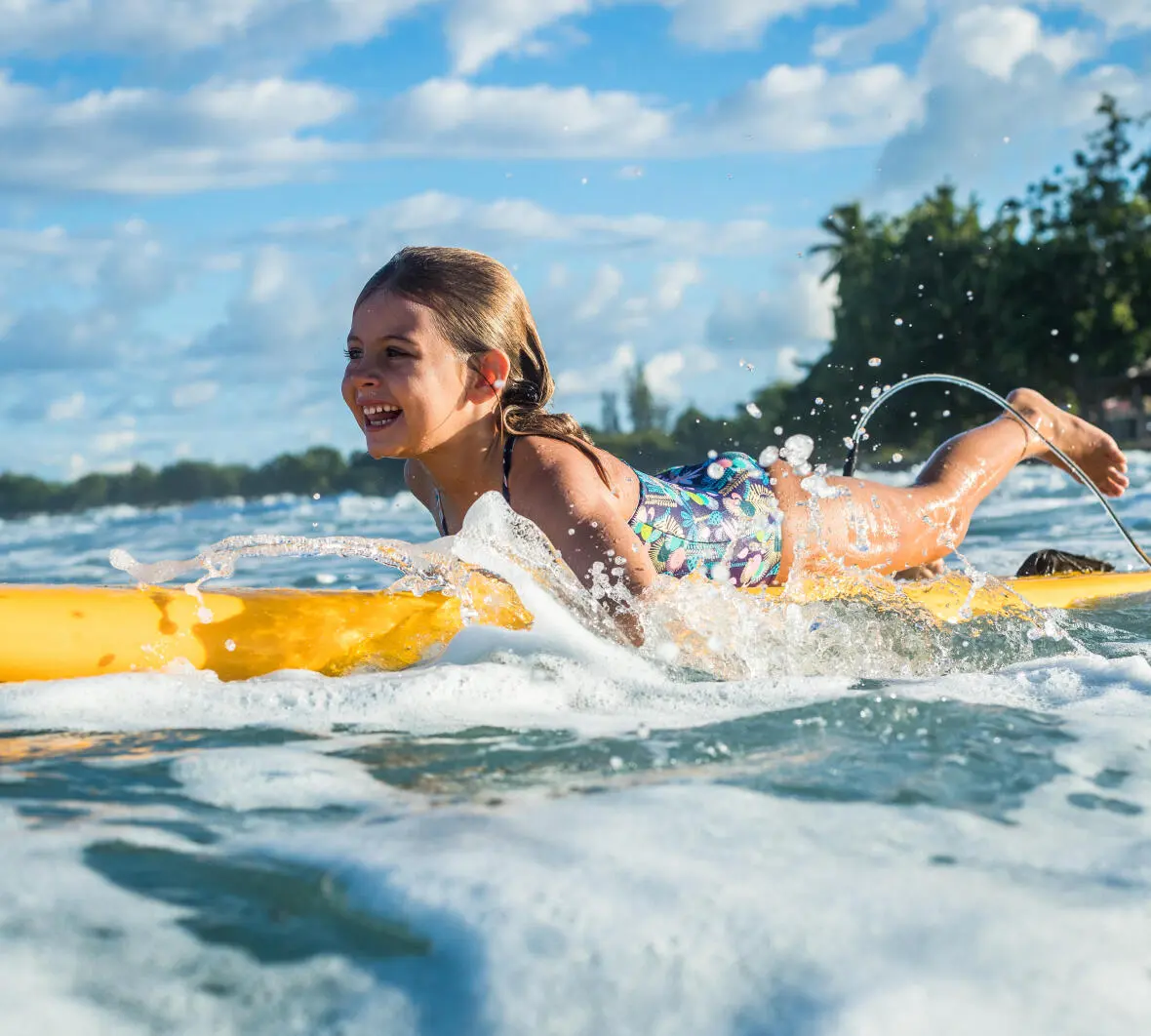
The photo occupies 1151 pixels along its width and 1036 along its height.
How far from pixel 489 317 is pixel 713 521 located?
2.86 ft

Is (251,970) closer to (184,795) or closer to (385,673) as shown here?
(184,795)

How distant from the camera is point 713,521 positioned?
11.4ft

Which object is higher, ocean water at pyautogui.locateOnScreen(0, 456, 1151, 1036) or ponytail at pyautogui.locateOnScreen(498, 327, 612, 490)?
ponytail at pyautogui.locateOnScreen(498, 327, 612, 490)

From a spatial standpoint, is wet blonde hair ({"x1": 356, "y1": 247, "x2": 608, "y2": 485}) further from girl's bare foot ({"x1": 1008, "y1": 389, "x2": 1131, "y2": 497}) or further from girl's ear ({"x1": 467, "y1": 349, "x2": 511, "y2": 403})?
girl's bare foot ({"x1": 1008, "y1": 389, "x2": 1131, "y2": 497})

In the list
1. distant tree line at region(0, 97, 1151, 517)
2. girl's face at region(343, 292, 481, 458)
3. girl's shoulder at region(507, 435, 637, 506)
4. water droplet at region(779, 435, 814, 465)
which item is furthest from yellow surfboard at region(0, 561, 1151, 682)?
distant tree line at region(0, 97, 1151, 517)

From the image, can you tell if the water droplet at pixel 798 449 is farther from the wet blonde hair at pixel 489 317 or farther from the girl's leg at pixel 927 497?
the wet blonde hair at pixel 489 317

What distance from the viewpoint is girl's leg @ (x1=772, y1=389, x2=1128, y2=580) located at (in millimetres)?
3693

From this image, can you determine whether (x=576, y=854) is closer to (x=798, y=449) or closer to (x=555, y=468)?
(x=555, y=468)

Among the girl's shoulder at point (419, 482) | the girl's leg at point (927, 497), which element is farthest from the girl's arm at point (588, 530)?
the girl's leg at point (927, 497)

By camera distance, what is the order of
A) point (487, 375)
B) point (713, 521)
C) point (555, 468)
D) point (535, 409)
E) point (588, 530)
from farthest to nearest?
point (713, 521)
point (535, 409)
point (487, 375)
point (555, 468)
point (588, 530)

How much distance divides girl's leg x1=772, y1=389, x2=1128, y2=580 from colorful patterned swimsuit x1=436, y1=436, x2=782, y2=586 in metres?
0.09

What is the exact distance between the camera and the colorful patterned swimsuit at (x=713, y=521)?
3.32 meters

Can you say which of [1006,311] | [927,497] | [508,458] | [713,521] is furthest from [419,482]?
[1006,311]

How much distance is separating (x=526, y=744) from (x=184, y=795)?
0.55 m
